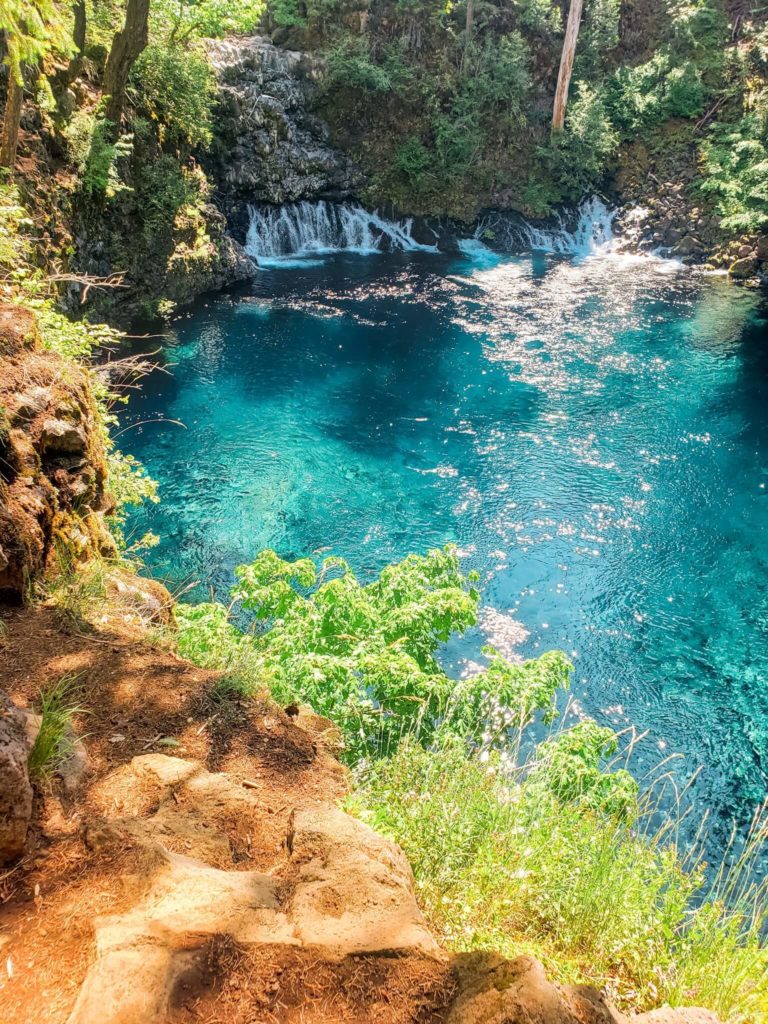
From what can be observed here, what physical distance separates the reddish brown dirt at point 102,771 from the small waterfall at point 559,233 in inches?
870

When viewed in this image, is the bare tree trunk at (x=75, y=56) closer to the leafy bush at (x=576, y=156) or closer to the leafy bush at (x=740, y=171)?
the leafy bush at (x=576, y=156)

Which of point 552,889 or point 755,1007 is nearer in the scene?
point 755,1007

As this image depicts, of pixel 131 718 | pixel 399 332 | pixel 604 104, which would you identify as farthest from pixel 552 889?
pixel 604 104

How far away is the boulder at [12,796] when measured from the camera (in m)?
2.24

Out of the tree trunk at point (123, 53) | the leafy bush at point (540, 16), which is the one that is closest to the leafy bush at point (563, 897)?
the tree trunk at point (123, 53)

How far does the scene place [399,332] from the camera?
16.2m

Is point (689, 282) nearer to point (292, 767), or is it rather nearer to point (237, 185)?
point (237, 185)

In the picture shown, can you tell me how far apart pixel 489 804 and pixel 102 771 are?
1.91 meters

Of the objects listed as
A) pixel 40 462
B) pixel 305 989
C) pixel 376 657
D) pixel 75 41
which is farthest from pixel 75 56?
pixel 305 989

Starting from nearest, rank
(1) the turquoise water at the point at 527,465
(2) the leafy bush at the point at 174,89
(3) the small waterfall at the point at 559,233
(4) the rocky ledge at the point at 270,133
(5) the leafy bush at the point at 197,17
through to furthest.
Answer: (1) the turquoise water at the point at 527,465 → (5) the leafy bush at the point at 197,17 → (2) the leafy bush at the point at 174,89 → (4) the rocky ledge at the point at 270,133 → (3) the small waterfall at the point at 559,233

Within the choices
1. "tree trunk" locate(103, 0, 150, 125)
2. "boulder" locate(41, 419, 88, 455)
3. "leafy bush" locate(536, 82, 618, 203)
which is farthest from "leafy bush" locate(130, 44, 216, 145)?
"leafy bush" locate(536, 82, 618, 203)

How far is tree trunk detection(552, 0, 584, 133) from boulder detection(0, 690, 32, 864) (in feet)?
89.4

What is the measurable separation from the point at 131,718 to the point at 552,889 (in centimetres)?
230

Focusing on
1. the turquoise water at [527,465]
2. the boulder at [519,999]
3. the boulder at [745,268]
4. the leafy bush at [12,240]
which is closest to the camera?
the boulder at [519,999]
